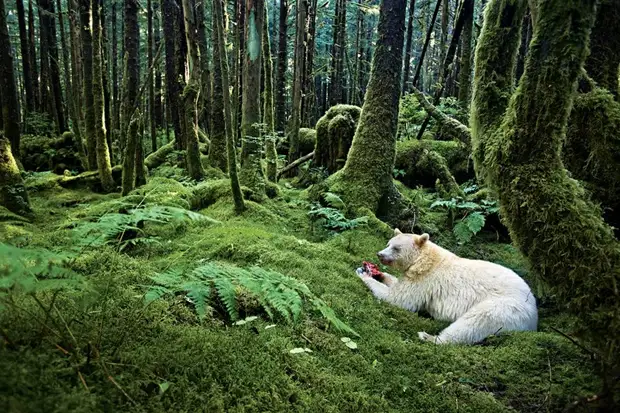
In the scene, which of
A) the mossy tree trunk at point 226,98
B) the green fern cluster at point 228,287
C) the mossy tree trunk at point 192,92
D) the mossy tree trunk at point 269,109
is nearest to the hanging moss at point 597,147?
the green fern cluster at point 228,287

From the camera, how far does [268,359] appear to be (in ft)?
9.23

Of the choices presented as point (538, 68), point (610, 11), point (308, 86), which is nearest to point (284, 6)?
point (308, 86)

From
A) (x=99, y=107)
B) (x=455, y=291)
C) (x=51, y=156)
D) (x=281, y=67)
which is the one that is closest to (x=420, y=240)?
(x=455, y=291)

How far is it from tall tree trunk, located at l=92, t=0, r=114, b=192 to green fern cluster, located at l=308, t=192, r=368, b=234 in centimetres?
615

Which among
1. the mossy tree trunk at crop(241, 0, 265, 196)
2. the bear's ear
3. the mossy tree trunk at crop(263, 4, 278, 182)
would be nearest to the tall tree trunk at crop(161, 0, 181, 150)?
the mossy tree trunk at crop(263, 4, 278, 182)

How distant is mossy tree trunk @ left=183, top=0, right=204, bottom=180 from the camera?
9.59m

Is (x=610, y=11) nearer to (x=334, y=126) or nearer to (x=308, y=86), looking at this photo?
(x=334, y=126)

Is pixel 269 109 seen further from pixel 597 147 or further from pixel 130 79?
pixel 597 147

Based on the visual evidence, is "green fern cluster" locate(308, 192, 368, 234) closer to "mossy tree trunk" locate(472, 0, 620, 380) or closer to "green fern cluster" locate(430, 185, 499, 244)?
"green fern cluster" locate(430, 185, 499, 244)

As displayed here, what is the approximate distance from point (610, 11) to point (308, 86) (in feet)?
58.7

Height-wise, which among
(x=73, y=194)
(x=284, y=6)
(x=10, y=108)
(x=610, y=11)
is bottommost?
(x=73, y=194)

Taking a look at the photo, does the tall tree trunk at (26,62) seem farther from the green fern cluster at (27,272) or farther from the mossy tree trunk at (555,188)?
the mossy tree trunk at (555,188)

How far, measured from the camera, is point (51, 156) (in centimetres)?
1459

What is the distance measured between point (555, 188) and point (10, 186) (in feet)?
27.0
